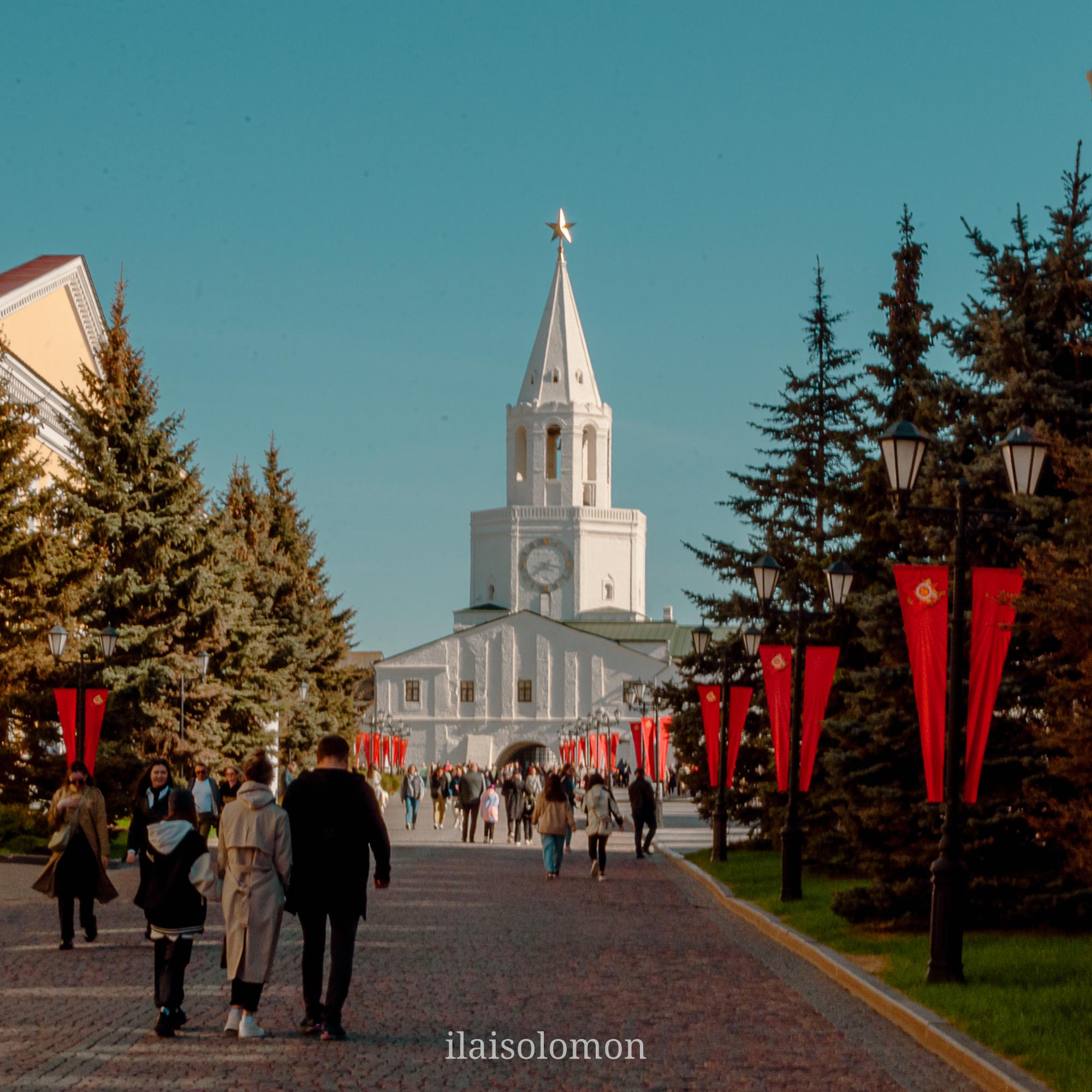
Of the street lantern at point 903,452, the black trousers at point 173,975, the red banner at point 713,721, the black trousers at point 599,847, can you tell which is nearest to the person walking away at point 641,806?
the red banner at point 713,721

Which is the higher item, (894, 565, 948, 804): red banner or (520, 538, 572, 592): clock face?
(520, 538, 572, 592): clock face

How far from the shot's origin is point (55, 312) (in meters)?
44.6

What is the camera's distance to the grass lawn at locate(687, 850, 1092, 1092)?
9.16 meters

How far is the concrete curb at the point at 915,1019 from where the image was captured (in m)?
8.62

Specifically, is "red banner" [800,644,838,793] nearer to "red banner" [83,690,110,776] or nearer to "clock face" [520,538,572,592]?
"red banner" [83,690,110,776]

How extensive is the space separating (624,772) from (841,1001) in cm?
6837

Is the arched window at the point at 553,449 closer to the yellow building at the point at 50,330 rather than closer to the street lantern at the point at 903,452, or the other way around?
the yellow building at the point at 50,330

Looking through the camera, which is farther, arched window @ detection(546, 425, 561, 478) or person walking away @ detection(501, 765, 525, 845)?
arched window @ detection(546, 425, 561, 478)

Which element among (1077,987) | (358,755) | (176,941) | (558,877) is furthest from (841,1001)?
(358,755)

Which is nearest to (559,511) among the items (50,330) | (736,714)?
(50,330)

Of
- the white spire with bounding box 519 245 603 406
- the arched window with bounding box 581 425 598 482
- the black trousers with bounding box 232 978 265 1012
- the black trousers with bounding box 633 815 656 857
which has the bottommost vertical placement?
the black trousers with bounding box 633 815 656 857

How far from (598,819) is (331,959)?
51.5ft

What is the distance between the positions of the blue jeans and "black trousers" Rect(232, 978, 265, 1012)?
→ 15.4 meters

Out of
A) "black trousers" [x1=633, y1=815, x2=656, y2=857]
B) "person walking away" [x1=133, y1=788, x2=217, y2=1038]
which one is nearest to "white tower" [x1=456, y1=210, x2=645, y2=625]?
"black trousers" [x1=633, y1=815, x2=656, y2=857]
